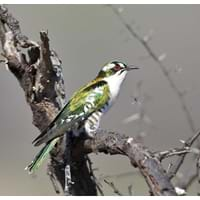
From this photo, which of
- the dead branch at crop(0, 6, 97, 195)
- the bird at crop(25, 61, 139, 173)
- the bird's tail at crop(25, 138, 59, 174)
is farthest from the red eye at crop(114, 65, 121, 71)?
the bird's tail at crop(25, 138, 59, 174)

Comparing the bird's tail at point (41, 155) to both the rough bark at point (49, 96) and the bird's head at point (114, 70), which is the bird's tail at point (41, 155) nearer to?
the rough bark at point (49, 96)

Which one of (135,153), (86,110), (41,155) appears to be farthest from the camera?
(86,110)

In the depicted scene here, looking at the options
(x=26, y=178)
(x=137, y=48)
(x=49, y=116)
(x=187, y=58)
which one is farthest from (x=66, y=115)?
(x=187, y=58)

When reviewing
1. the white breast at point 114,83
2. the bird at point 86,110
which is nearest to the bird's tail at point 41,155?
the bird at point 86,110

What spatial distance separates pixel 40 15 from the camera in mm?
2838

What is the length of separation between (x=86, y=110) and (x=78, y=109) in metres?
0.04

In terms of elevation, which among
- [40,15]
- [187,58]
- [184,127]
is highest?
[40,15]

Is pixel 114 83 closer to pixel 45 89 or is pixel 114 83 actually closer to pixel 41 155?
pixel 45 89

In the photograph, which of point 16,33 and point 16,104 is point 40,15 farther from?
point 16,33

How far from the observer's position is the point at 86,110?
5.37ft

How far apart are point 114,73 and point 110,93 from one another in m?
0.05

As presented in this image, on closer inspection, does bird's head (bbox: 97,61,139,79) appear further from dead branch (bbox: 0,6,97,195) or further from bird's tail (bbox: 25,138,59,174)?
bird's tail (bbox: 25,138,59,174)

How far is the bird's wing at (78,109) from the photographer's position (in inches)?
60.7

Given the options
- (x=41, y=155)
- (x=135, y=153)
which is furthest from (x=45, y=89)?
(x=135, y=153)
